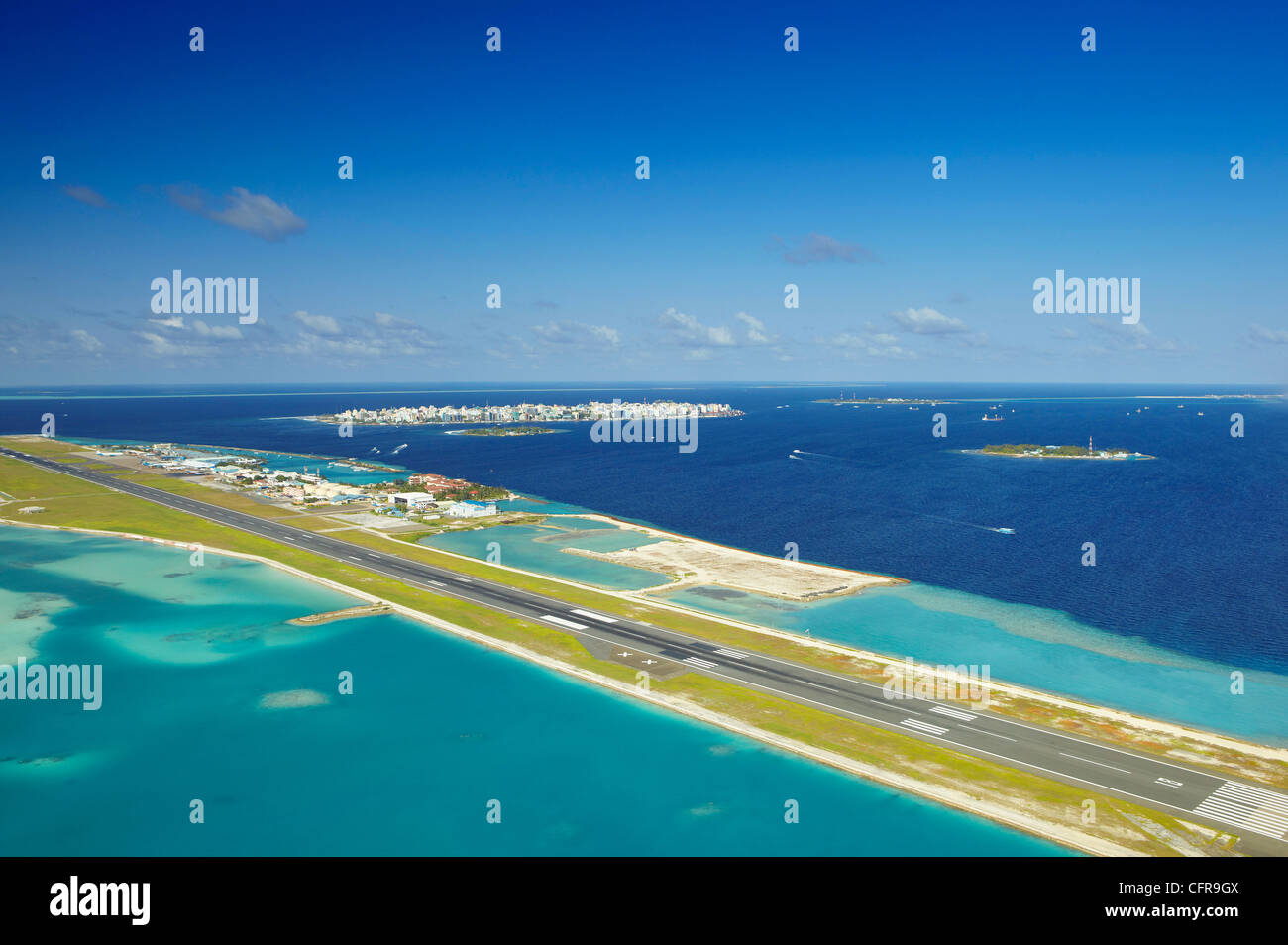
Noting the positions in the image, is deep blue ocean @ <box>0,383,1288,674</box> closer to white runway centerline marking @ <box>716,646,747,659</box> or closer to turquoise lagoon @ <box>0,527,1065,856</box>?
white runway centerline marking @ <box>716,646,747,659</box>

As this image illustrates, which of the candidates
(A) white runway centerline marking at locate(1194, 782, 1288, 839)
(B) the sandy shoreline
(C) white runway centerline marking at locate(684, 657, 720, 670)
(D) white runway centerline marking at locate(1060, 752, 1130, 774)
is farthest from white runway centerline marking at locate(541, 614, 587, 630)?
(A) white runway centerline marking at locate(1194, 782, 1288, 839)

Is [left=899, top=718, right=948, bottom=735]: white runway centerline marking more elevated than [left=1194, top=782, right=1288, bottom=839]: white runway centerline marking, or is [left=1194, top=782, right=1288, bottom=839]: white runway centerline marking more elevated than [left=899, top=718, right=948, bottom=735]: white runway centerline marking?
[left=899, top=718, right=948, bottom=735]: white runway centerline marking

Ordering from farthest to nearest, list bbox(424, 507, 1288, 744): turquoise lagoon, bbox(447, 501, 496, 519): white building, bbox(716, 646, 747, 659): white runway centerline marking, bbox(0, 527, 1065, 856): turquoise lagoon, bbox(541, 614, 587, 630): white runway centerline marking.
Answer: bbox(447, 501, 496, 519): white building, bbox(541, 614, 587, 630): white runway centerline marking, bbox(716, 646, 747, 659): white runway centerline marking, bbox(424, 507, 1288, 744): turquoise lagoon, bbox(0, 527, 1065, 856): turquoise lagoon

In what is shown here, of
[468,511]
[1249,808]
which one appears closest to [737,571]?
[468,511]

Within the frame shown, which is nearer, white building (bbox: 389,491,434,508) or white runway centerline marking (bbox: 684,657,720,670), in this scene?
white runway centerline marking (bbox: 684,657,720,670)

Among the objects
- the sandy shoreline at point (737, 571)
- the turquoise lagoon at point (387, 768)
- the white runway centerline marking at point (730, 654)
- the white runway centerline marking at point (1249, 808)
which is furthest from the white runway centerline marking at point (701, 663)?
the white runway centerline marking at point (1249, 808)

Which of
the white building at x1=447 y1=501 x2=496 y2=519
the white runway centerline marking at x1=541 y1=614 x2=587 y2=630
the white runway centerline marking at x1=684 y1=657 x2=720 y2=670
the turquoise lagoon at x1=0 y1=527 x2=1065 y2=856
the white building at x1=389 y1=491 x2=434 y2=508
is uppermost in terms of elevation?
the white building at x1=389 y1=491 x2=434 y2=508
